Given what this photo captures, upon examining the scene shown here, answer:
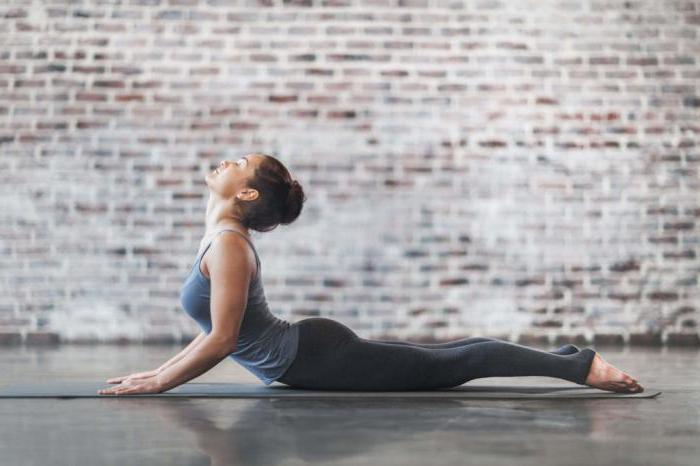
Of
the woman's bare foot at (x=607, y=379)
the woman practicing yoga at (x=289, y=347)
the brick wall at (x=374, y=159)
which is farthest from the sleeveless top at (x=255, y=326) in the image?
the brick wall at (x=374, y=159)

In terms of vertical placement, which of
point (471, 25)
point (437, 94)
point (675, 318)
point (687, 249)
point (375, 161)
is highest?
point (471, 25)

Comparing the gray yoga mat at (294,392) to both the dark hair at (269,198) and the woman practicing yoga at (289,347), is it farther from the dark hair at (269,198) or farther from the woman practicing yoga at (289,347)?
the dark hair at (269,198)

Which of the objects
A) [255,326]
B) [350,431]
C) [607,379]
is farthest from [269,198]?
[607,379]

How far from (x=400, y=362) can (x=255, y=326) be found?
15.8 inches

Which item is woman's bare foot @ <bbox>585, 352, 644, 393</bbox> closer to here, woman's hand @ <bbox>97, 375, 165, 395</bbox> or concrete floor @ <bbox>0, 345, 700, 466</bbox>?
concrete floor @ <bbox>0, 345, 700, 466</bbox>

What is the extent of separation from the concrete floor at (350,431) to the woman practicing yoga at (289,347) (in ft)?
0.34

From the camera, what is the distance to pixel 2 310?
17.2ft

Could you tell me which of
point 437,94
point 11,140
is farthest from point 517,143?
point 11,140

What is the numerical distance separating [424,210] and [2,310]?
2303mm

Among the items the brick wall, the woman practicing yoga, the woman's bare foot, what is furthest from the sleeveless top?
the brick wall

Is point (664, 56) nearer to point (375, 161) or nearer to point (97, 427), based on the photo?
point (375, 161)

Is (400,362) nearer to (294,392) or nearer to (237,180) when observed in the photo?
(294,392)

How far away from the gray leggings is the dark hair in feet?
0.97

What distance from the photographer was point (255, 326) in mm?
2605
